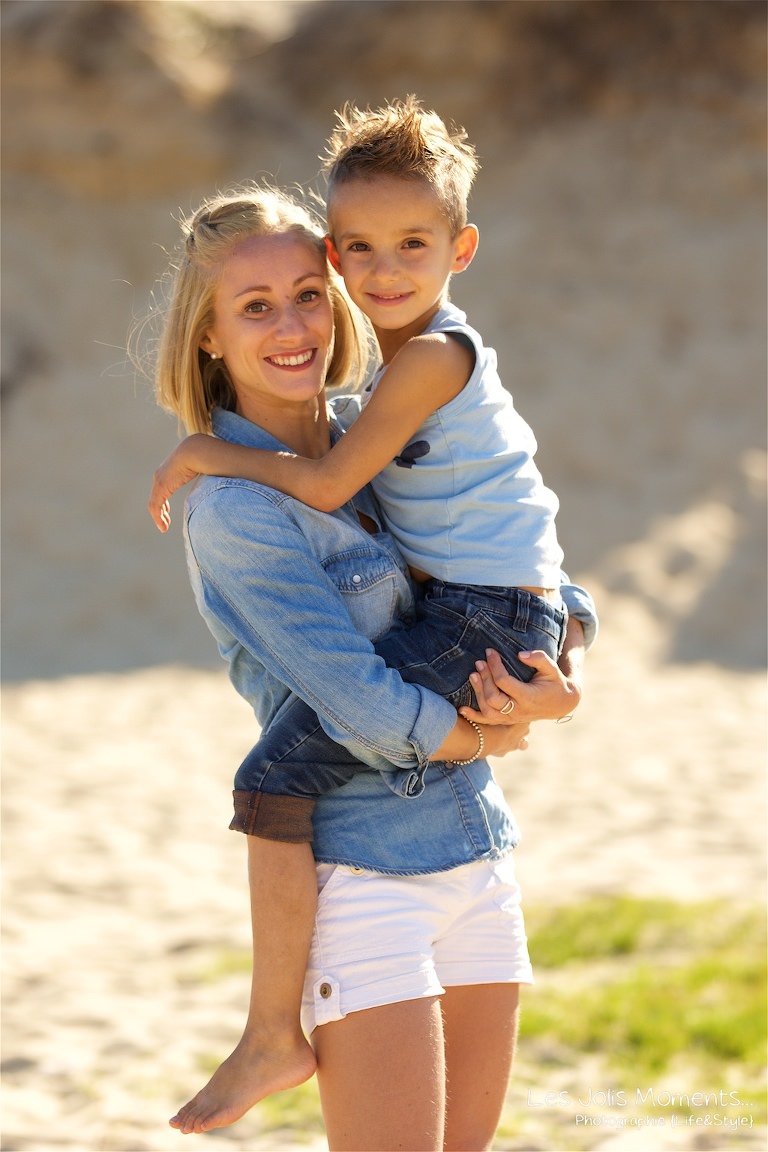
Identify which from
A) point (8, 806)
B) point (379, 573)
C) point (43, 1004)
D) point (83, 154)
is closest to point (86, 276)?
point (83, 154)

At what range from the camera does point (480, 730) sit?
7.26ft

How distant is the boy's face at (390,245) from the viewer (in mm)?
2273

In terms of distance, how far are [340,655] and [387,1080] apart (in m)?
0.64

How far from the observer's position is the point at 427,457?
7.49ft

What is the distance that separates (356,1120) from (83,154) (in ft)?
37.8

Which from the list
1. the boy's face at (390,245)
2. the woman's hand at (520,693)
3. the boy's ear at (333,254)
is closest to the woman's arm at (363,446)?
the boy's face at (390,245)

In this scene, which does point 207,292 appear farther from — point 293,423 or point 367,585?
point 367,585

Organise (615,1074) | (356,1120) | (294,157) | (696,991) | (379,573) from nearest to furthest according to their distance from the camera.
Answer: (356,1120), (379,573), (615,1074), (696,991), (294,157)

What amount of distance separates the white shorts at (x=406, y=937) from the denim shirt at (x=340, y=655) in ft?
0.13

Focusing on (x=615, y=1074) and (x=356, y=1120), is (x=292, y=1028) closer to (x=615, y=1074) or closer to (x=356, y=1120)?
(x=356, y=1120)

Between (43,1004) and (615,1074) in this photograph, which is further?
(43,1004)

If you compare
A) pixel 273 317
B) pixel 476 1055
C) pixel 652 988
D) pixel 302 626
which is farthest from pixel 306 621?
pixel 652 988

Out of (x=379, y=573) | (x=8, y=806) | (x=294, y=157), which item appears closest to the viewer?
(x=379, y=573)

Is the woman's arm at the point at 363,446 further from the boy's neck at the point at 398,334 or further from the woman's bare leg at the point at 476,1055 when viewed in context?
the woman's bare leg at the point at 476,1055
